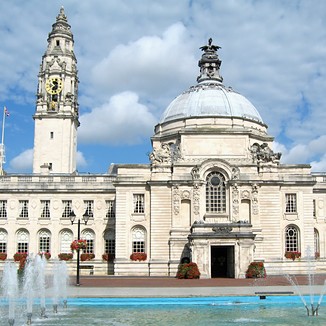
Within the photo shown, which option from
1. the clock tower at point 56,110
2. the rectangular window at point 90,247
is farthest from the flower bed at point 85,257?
the clock tower at point 56,110

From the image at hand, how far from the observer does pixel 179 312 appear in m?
24.6

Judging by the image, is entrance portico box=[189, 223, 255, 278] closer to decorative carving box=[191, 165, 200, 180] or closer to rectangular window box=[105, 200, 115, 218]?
decorative carving box=[191, 165, 200, 180]

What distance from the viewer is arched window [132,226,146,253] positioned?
Answer: 176ft

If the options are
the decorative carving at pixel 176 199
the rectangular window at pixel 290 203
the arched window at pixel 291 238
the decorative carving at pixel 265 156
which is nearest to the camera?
the decorative carving at pixel 176 199

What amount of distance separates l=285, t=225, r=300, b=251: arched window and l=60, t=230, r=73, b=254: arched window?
23787mm

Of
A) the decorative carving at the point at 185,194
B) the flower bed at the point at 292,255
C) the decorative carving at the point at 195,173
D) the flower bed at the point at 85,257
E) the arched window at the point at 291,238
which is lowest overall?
the flower bed at the point at 85,257

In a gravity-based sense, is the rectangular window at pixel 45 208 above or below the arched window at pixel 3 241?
above

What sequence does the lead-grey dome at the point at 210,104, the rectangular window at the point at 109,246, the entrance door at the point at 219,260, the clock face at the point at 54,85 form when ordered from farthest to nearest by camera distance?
the clock face at the point at 54,85
the lead-grey dome at the point at 210,104
the rectangular window at the point at 109,246
the entrance door at the point at 219,260

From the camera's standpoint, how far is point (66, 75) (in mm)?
74688

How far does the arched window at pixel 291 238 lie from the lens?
53750 mm

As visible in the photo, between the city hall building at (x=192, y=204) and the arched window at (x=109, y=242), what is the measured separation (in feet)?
0.37

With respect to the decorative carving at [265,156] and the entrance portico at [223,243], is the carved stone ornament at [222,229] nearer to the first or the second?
the entrance portico at [223,243]

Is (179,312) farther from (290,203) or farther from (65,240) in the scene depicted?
(65,240)

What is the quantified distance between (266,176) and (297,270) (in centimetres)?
996
